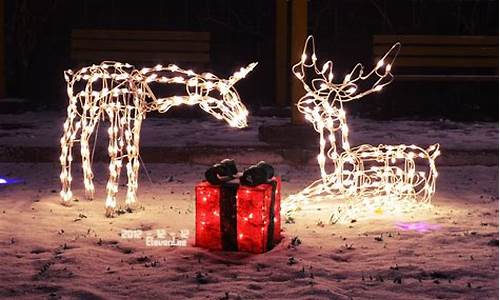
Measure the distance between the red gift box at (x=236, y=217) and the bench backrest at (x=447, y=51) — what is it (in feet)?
26.6

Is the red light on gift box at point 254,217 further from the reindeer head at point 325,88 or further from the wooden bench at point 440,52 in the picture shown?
the wooden bench at point 440,52

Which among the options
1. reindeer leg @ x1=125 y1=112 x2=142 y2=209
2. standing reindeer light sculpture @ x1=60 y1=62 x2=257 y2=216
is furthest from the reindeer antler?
reindeer leg @ x1=125 y1=112 x2=142 y2=209

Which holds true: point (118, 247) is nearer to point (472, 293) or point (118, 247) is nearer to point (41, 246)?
point (41, 246)

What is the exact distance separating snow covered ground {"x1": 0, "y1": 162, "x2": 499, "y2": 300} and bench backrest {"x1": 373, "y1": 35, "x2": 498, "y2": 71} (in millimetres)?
6056

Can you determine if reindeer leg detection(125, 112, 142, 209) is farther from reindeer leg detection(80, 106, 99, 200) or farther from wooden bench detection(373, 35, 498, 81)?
wooden bench detection(373, 35, 498, 81)

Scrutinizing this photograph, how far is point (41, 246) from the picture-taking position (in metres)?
5.52

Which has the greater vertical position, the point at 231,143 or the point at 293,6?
the point at 293,6

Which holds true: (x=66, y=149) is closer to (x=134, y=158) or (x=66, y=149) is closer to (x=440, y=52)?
(x=134, y=158)

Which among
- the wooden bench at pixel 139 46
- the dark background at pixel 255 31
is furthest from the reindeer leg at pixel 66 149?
the dark background at pixel 255 31

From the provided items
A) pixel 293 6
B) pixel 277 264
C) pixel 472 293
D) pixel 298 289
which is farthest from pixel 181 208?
pixel 293 6

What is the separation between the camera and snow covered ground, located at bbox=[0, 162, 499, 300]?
4578 millimetres

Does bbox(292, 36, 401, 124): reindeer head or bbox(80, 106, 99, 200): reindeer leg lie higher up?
bbox(292, 36, 401, 124): reindeer head

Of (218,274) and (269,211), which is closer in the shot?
(218,274)

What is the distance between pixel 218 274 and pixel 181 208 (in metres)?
2.03
